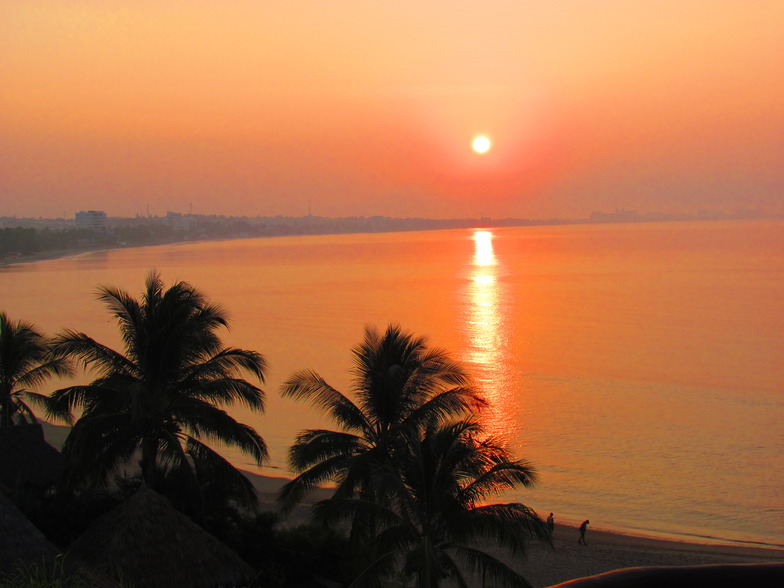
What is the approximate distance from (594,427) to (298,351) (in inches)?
728

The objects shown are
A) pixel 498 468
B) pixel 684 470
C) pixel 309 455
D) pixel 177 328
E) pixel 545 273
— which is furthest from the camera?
pixel 545 273

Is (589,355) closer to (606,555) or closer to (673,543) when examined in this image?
(673,543)

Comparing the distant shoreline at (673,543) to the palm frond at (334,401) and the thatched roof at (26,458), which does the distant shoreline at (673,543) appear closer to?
the thatched roof at (26,458)

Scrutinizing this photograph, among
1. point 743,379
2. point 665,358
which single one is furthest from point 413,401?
point 665,358

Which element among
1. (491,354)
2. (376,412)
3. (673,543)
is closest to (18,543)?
(376,412)

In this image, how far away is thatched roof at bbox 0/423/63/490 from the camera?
1492 cm

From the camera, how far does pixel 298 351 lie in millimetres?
42188

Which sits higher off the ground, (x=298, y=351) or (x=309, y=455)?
(x=309, y=455)

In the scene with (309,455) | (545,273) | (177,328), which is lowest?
(545,273)

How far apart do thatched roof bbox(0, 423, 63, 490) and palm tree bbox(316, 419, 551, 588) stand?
24.1 feet

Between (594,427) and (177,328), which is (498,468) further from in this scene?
(594,427)

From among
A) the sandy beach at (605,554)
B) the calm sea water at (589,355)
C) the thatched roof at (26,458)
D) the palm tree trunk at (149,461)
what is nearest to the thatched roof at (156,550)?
the palm tree trunk at (149,461)

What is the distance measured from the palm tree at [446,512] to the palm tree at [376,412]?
1.19m

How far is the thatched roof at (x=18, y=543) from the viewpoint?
957 cm
